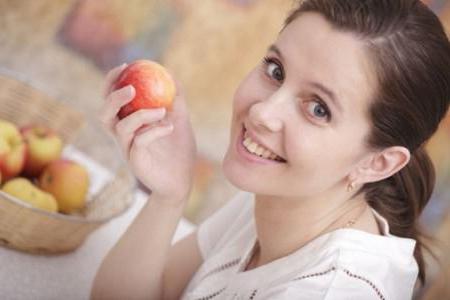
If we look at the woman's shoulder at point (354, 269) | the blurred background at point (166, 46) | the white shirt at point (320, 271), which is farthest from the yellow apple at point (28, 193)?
the blurred background at point (166, 46)

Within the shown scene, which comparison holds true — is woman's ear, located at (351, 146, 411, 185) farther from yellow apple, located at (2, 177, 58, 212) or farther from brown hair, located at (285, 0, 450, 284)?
yellow apple, located at (2, 177, 58, 212)

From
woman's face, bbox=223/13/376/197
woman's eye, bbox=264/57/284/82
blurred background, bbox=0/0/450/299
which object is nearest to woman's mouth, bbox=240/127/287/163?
woman's face, bbox=223/13/376/197

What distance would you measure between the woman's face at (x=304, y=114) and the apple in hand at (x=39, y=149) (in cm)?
38

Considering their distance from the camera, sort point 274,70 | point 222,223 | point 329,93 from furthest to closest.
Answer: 1. point 222,223
2. point 274,70
3. point 329,93

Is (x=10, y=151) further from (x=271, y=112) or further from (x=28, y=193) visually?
(x=271, y=112)

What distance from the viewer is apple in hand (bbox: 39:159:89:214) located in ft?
3.51

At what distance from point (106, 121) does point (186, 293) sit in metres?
0.37

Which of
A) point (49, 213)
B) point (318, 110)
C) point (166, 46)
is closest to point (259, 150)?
point (318, 110)

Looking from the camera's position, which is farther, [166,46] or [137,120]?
[166,46]

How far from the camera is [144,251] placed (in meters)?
1.14

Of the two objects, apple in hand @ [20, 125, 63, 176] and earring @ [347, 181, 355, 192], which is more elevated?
earring @ [347, 181, 355, 192]

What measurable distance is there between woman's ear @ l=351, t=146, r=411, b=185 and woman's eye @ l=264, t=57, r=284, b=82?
19 cm

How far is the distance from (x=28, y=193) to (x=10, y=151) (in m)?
0.09

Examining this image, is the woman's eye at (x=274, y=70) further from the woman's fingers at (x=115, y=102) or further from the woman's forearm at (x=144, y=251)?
the woman's forearm at (x=144, y=251)
